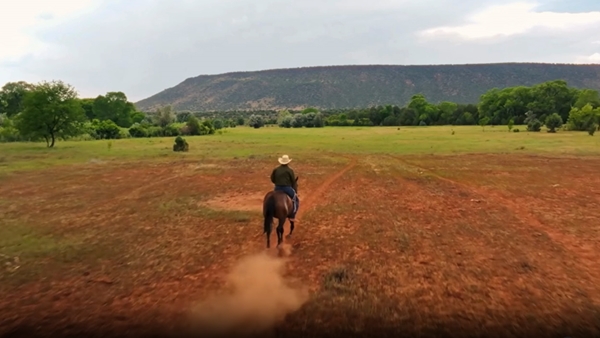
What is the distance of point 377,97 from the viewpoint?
14650cm

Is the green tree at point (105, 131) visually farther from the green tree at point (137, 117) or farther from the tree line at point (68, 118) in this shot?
the green tree at point (137, 117)

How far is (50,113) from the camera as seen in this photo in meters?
38.2

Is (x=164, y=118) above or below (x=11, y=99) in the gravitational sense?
below

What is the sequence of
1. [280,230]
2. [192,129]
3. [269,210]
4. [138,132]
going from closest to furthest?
[269,210]
[280,230]
[138,132]
[192,129]

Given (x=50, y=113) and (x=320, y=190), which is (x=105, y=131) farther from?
(x=320, y=190)

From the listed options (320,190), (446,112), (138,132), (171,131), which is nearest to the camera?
A: (320,190)

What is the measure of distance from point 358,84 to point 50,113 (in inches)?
5025

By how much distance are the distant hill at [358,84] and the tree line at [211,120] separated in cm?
5272

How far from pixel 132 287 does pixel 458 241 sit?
709 centimetres

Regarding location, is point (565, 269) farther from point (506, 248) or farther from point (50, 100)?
point (50, 100)

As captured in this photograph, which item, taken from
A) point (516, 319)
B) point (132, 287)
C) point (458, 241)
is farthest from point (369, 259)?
point (132, 287)

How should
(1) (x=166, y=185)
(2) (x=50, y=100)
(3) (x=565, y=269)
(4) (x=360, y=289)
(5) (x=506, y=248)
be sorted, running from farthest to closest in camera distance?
1. (2) (x=50, y=100)
2. (1) (x=166, y=185)
3. (5) (x=506, y=248)
4. (3) (x=565, y=269)
5. (4) (x=360, y=289)


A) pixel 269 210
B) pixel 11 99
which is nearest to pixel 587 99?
pixel 269 210

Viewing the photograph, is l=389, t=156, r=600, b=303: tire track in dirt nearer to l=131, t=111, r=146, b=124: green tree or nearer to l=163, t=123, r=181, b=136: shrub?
l=163, t=123, r=181, b=136: shrub
